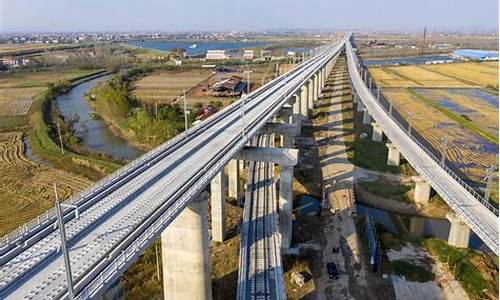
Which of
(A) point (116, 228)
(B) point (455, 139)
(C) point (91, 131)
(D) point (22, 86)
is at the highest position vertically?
(A) point (116, 228)

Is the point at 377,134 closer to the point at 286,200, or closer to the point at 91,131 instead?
the point at 286,200

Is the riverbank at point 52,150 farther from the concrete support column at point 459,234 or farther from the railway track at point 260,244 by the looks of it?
the concrete support column at point 459,234

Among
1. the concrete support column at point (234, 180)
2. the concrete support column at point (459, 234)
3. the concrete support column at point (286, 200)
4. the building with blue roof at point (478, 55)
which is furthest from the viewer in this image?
the building with blue roof at point (478, 55)

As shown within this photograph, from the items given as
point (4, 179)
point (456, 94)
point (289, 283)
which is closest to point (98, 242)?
point (289, 283)

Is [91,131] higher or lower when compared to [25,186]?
higher

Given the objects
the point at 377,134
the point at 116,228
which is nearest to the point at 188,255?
the point at 116,228

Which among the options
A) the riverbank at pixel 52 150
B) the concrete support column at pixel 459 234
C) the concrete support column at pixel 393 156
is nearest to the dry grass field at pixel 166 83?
the riverbank at pixel 52 150
